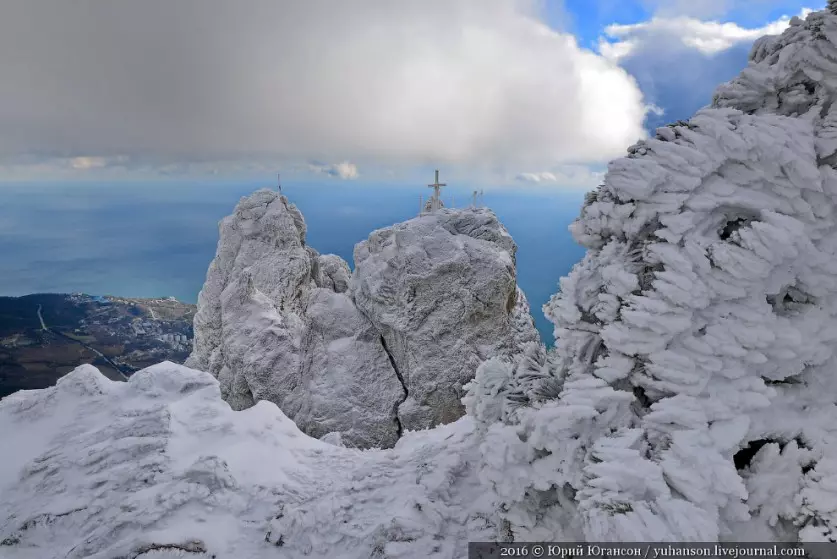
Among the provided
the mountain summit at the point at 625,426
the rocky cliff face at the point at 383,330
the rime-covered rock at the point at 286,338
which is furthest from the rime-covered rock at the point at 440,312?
the mountain summit at the point at 625,426

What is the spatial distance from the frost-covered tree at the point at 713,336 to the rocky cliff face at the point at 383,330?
45.5 ft

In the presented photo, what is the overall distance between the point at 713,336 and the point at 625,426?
1.42m

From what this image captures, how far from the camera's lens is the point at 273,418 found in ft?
34.2

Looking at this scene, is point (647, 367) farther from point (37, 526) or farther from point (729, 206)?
point (37, 526)

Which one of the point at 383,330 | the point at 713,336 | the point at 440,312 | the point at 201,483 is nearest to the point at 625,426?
the point at 713,336

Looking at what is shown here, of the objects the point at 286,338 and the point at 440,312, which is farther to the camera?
the point at 286,338

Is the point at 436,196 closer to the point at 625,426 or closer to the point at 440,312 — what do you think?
the point at 440,312

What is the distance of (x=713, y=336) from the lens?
5.28m

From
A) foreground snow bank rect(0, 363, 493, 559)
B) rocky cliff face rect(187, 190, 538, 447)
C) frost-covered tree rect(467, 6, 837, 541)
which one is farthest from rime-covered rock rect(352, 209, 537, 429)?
frost-covered tree rect(467, 6, 837, 541)

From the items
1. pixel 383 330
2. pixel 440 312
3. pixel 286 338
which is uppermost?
pixel 440 312

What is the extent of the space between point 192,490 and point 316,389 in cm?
1312

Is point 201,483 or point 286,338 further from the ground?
point 201,483

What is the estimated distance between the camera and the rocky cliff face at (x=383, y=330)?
20.1m

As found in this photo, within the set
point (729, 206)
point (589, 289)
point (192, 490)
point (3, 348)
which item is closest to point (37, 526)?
point (192, 490)
